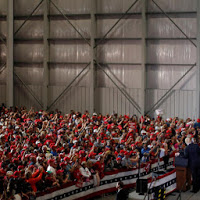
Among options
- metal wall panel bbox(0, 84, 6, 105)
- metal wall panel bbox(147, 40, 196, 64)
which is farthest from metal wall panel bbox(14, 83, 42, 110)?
metal wall panel bbox(147, 40, 196, 64)

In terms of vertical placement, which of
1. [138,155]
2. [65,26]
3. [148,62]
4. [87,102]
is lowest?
[138,155]

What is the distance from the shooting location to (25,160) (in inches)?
655

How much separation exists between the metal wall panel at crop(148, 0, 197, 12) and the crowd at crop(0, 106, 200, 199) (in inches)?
307

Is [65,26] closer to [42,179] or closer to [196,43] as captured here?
[196,43]

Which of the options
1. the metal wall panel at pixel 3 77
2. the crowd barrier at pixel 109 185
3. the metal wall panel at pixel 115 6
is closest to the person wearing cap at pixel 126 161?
the crowd barrier at pixel 109 185

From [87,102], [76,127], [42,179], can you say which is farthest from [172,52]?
[42,179]

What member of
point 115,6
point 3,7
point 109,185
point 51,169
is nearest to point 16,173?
point 51,169

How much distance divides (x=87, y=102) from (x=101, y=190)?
16.5 meters

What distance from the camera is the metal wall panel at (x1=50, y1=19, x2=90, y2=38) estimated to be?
33219mm

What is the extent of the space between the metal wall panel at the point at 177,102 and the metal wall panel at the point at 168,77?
400 mm

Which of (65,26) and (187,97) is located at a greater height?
(65,26)

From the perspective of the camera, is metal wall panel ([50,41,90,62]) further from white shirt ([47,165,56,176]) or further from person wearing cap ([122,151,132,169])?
white shirt ([47,165,56,176])

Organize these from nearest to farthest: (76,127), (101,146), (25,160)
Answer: (25,160)
(101,146)
(76,127)

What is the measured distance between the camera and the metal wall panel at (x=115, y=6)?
3175cm
